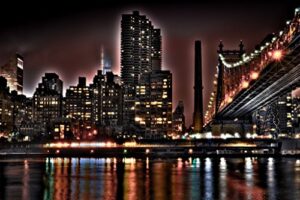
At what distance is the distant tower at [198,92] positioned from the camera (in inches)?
6590

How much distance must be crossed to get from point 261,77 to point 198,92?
102127 millimetres

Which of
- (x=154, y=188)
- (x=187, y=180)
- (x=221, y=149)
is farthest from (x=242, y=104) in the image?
(x=154, y=188)

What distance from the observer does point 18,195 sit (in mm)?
36375

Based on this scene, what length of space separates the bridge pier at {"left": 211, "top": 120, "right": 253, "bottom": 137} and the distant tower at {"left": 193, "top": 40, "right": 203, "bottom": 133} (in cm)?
2014

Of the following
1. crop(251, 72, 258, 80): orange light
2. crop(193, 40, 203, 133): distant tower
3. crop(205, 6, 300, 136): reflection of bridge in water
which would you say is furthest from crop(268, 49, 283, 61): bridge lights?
crop(193, 40, 203, 133): distant tower

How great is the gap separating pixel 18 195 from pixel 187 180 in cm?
1618

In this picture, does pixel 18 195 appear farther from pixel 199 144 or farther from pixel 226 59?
pixel 226 59

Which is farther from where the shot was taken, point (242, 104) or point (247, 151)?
point (247, 151)

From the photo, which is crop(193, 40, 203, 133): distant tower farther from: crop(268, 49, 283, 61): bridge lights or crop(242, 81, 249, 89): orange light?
crop(268, 49, 283, 61): bridge lights

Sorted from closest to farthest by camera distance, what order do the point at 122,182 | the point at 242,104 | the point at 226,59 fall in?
1. the point at 122,182
2. the point at 242,104
3. the point at 226,59

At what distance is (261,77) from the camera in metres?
75.8

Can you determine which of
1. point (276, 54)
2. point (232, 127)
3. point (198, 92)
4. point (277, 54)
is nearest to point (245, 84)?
point (276, 54)

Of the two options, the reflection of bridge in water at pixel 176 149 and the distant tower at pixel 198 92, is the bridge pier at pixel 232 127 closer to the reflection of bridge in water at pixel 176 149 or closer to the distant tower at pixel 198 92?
the reflection of bridge in water at pixel 176 149

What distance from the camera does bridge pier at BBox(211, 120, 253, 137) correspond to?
140 metres
